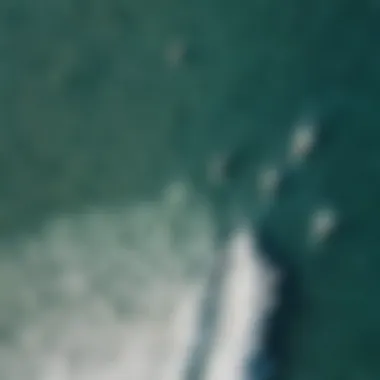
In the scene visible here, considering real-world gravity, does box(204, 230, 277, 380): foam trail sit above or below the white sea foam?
below

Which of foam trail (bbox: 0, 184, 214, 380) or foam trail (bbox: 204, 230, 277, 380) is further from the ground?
foam trail (bbox: 0, 184, 214, 380)

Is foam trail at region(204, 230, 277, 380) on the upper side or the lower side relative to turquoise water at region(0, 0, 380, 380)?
lower

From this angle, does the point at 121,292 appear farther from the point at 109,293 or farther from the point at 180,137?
the point at 180,137

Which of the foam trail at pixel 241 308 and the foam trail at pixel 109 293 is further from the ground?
the foam trail at pixel 109 293

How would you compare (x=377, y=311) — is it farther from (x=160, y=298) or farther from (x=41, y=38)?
(x=41, y=38)

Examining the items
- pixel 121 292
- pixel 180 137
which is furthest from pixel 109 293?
pixel 180 137
